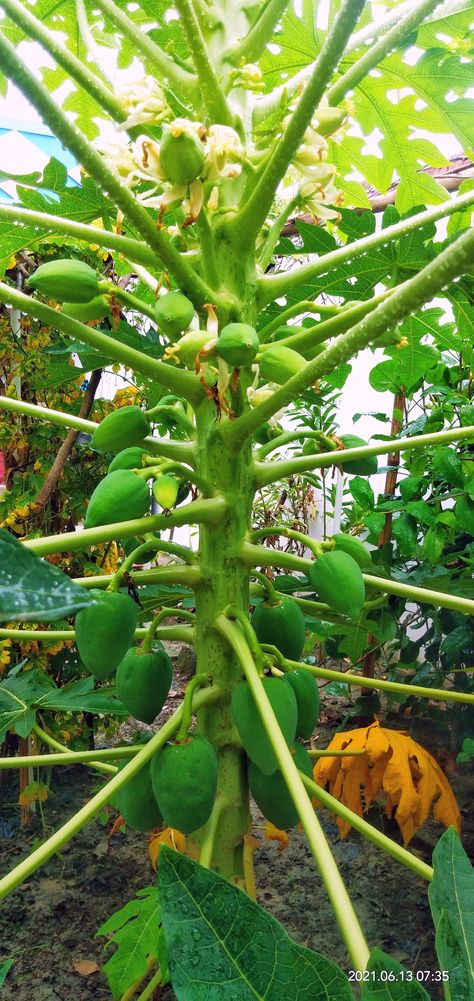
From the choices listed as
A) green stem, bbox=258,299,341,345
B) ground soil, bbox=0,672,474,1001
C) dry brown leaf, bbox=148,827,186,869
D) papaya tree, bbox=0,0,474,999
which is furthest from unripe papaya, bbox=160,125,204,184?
ground soil, bbox=0,672,474,1001

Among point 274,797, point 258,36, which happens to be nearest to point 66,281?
point 258,36

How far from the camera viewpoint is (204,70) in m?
0.69

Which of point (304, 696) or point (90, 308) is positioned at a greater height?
point (90, 308)

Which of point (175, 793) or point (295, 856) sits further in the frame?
point (295, 856)

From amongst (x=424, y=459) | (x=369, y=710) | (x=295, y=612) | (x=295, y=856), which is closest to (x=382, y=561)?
(x=424, y=459)

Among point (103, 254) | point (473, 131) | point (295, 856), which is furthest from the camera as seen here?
point (103, 254)

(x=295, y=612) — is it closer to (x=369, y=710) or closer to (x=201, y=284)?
(x=201, y=284)

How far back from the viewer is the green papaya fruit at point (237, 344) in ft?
2.15

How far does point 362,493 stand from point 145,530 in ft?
3.50

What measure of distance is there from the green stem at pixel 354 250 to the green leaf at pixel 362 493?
2.79 ft

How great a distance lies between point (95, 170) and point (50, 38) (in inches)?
6.1

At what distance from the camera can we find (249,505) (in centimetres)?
85

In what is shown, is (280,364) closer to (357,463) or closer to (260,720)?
(357,463)

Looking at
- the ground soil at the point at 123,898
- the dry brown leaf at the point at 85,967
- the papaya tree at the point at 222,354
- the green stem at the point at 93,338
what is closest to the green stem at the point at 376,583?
the papaya tree at the point at 222,354
